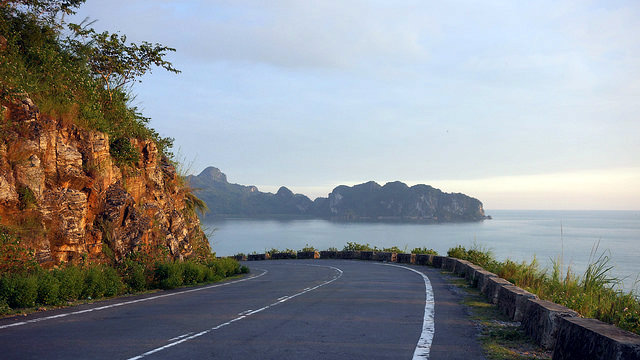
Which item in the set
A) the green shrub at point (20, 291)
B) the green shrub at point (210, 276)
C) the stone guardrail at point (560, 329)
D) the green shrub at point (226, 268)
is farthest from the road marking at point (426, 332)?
the green shrub at point (226, 268)

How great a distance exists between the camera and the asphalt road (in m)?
6.98

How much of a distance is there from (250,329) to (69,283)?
622 cm

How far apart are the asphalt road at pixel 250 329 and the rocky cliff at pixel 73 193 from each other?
287cm

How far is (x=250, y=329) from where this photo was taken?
870 centimetres

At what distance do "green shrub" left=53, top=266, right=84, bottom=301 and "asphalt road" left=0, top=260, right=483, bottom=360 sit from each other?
0.90m

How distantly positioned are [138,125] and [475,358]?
1810 centimetres

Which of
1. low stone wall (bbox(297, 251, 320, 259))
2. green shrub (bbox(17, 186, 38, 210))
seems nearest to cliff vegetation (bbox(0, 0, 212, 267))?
green shrub (bbox(17, 186, 38, 210))

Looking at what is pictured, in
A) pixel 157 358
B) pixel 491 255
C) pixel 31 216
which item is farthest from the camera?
pixel 491 255

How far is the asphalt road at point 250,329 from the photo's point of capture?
22.9 feet

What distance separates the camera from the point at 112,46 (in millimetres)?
22016

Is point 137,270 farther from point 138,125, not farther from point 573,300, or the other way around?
point 573,300

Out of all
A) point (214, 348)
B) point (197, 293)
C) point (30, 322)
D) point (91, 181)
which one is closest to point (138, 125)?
point (91, 181)

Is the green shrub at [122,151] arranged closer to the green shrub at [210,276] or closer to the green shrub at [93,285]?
the green shrub at [210,276]

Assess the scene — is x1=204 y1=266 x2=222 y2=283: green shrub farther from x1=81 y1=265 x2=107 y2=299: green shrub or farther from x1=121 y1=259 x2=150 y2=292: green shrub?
x1=81 y1=265 x2=107 y2=299: green shrub
